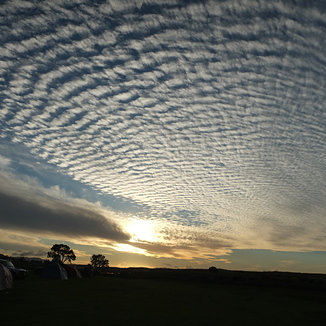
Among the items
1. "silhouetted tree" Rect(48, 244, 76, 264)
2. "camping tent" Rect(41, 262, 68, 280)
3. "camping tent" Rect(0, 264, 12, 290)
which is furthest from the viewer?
"silhouetted tree" Rect(48, 244, 76, 264)

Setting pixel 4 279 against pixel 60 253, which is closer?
pixel 4 279

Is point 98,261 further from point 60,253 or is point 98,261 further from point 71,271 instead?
point 71,271

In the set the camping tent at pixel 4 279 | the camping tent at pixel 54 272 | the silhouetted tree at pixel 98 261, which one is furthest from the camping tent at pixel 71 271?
the silhouetted tree at pixel 98 261

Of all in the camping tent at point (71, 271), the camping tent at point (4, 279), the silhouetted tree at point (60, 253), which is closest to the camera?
the camping tent at point (4, 279)

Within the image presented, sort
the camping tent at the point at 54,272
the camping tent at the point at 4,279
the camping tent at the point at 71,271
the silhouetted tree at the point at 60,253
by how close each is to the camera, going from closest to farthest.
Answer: the camping tent at the point at 4,279 < the camping tent at the point at 54,272 < the camping tent at the point at 71,271 < the silhouetted tree at the point at 60,253

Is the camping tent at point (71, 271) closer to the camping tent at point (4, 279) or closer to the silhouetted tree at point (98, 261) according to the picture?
the camping tent at point (4, 279)

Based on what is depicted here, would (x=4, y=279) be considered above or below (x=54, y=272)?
above

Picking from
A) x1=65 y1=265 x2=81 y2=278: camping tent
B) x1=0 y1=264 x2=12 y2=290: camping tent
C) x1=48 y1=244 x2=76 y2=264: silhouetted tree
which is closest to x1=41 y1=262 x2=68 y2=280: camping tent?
x1=65 y1=265 x2=81 y2=278: camping tent

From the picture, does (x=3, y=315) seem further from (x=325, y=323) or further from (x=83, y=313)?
(x=325, y=323)

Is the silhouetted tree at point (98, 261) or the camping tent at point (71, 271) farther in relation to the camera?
the silhouetted tree at point (98, 261)

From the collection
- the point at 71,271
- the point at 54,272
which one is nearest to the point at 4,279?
the point at 54,272

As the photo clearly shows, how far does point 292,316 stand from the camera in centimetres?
1766

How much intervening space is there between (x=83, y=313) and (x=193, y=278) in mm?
52832

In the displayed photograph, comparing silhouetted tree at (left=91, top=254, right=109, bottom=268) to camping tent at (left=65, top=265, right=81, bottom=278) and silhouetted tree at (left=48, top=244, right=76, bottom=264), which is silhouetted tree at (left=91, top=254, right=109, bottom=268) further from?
camping tent at (left=65, top=265, right=81, bottom=278)
